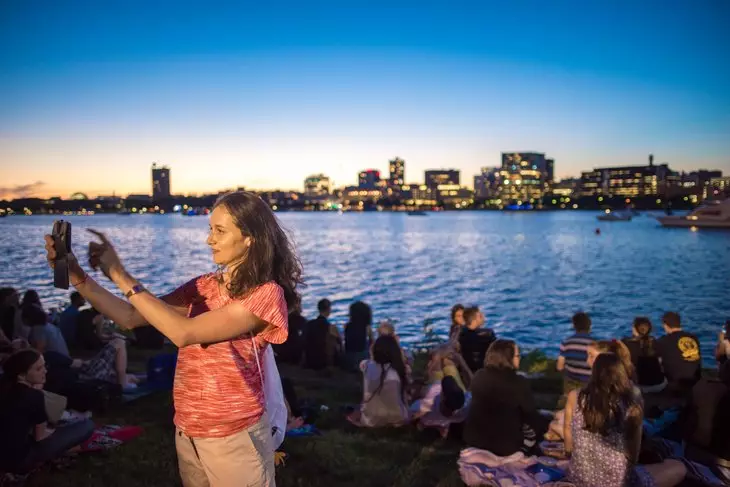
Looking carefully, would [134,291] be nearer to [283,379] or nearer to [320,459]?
[320,459]

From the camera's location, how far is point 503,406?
19.9 ft

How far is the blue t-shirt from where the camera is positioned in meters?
8.05

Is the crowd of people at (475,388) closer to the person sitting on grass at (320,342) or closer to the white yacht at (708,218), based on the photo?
the person sitting on grass at (320,342)

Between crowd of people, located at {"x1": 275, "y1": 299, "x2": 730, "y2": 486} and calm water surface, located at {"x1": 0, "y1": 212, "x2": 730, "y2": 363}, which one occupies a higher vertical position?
crowd of people, located at {"x1": 275, "y1": 299, "x2": 730, "y2": 486}

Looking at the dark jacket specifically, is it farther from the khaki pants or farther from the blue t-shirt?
the khaki pants

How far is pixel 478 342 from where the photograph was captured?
30.3ft

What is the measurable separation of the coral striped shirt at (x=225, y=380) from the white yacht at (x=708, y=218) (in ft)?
432

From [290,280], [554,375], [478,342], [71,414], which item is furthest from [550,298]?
[290,280]

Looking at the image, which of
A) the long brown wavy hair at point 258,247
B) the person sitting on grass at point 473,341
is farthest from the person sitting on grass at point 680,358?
the long brown wavy hair at point 258,247

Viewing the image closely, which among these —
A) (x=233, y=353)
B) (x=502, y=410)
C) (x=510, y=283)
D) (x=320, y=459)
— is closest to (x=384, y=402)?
(x=320, y=459)

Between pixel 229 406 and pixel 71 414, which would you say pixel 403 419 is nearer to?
pixel 71 414

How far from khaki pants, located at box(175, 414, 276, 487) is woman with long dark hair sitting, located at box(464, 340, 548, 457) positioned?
12.5ft

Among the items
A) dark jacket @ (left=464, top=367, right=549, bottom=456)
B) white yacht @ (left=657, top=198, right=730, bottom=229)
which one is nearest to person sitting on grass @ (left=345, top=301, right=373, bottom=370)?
dark jacket @ (left=464, top=367, right=549, bottom=456)

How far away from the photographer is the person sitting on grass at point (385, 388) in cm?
752
